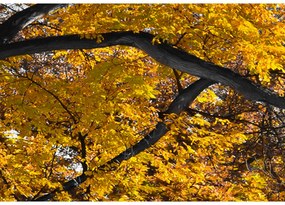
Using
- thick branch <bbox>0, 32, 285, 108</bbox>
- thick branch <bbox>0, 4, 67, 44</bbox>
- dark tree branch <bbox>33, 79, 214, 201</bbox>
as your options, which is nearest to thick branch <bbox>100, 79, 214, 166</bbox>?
dark tree branch <bbox>33, 79, 214, 201</bbox>

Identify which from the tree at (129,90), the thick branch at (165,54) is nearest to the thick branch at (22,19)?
the tree at (129,90)

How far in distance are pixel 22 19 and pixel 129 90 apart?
2.83m

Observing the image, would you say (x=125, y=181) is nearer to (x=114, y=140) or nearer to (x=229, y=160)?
(x=114, y=140)

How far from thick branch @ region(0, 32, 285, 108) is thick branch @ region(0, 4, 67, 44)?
15 centimetres

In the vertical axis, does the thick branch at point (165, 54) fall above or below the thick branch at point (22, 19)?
below

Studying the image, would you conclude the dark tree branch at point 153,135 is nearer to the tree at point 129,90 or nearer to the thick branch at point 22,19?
the tree at point 129,90

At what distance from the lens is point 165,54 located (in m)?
6.45

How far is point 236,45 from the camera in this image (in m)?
7.34

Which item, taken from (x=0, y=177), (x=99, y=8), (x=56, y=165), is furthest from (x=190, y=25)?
(x=56, y=165)

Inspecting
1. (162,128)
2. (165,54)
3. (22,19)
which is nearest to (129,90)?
(162,128)

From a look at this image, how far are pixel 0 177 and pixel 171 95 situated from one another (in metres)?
5.35

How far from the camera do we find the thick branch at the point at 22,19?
21.1ft

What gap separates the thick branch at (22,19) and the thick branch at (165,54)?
0.51 ft

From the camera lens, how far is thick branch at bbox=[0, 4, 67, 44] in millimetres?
6438
